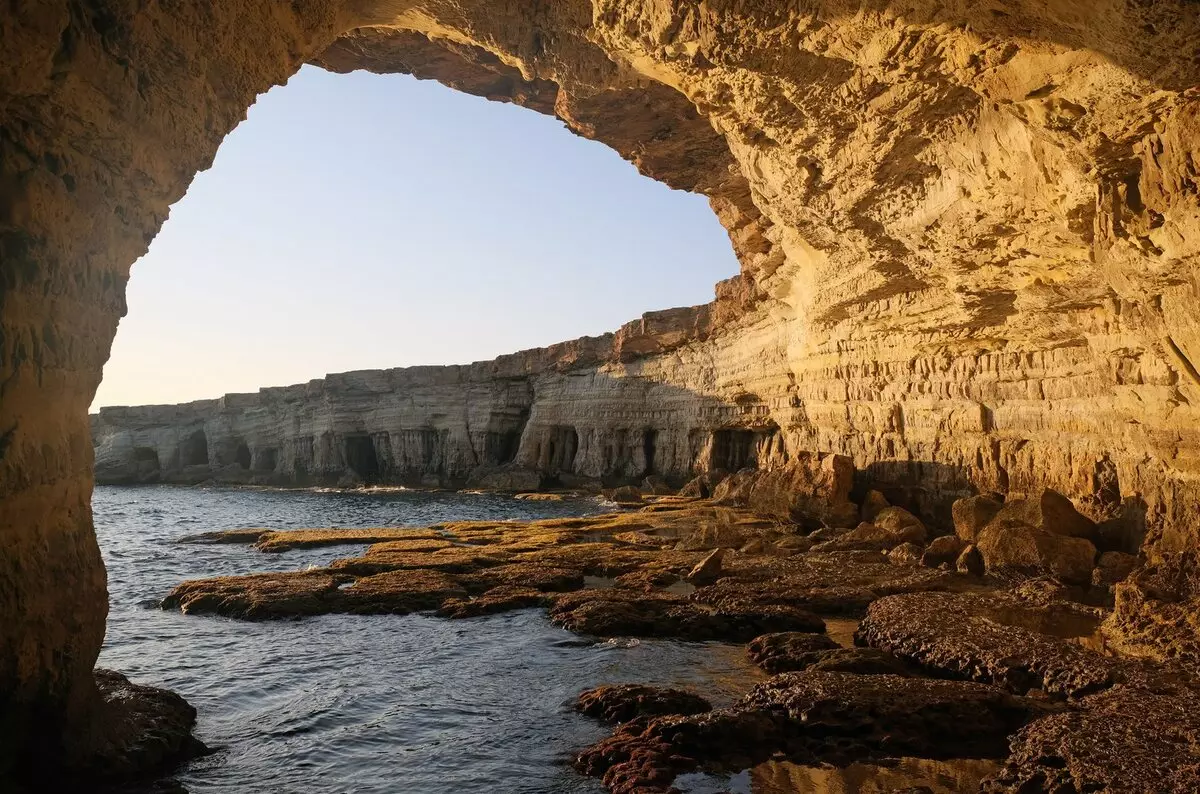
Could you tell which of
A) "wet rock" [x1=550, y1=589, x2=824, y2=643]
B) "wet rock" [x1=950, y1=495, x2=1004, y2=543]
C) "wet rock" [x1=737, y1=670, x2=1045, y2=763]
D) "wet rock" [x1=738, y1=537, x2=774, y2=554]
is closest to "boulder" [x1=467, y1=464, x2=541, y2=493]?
"wet rock" [x1=738, y1=537, x2=774, y2=554]

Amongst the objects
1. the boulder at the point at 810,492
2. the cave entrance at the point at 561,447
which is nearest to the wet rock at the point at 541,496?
the cave entrance at the point at 561,447

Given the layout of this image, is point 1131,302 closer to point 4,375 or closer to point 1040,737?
point 1040,737

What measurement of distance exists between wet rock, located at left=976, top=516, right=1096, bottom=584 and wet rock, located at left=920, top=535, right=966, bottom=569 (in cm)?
87

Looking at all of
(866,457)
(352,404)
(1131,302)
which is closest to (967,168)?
(1131,302)

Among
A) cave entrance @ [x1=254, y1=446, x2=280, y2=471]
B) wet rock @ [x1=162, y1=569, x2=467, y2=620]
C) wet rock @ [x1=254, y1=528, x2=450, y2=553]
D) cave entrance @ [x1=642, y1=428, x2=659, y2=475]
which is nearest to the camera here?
wet rock @ [x1=162, y1=569, x2=467, y2=620]

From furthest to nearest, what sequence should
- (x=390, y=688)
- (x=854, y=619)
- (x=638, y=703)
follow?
(x=854, y=619), (x=390, y=688), (x=638, y=703)

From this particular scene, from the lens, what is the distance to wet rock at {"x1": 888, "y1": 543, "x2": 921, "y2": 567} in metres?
18.4

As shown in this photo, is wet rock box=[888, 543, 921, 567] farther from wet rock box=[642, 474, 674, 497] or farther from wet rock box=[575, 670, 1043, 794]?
wet rock box=[642, 474, 674, 497]

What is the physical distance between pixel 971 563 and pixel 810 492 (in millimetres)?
10955

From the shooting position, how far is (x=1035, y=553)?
16.4 m

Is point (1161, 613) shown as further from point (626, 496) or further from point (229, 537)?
point (626, 496)

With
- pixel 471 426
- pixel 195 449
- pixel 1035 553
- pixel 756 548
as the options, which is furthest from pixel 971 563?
pixel 195 449

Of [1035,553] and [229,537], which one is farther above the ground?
[1035,553]

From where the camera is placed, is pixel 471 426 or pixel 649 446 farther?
pixel 471 426
